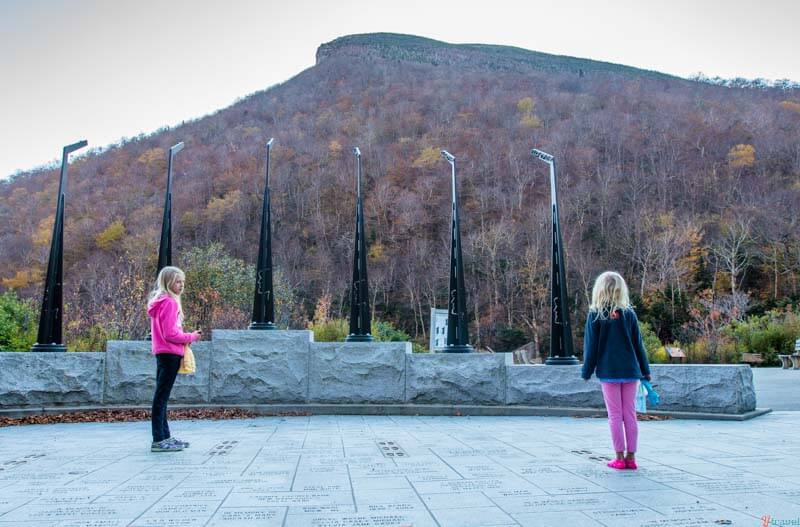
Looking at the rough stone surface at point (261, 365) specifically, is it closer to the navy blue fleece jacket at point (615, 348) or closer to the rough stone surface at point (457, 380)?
the rough stone surface at point (457, 380)

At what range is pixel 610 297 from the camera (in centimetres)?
475

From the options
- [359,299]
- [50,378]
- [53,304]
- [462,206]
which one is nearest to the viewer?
[50,378]

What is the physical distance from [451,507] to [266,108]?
83.3 m

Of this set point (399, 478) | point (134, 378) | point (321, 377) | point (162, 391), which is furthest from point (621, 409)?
point (134, 378)

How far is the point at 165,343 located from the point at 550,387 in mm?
5575

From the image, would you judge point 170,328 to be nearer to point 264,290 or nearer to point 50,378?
point 264,290

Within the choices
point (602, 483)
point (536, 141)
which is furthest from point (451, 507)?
point (536, 141)

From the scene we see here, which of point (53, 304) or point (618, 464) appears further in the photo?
point (53, 304)

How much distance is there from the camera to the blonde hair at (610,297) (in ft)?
15.5

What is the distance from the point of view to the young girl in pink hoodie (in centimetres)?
555

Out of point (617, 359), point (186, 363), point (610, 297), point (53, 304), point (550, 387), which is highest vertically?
point (53, 304)

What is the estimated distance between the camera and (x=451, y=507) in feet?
11.5

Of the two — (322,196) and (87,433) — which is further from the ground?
(322,196)

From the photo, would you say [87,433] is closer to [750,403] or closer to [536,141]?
[750,403]
